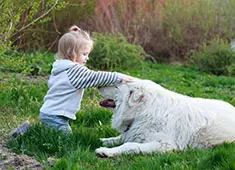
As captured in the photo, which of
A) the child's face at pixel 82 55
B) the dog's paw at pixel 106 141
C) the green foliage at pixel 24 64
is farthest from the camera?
the green foliage at pixel 24 64

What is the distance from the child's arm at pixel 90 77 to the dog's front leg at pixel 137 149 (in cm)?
79

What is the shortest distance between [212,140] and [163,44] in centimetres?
1140

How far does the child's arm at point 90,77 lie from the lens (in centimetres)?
505

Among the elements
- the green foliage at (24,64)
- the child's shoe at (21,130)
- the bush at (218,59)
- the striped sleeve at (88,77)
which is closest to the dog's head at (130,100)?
the striped sleeve at (88,77)

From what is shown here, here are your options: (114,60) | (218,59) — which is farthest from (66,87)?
(218,59)

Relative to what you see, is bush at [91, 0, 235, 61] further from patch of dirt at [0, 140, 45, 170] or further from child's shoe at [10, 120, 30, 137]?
patch of dirt at [0, 140, 45, 170]

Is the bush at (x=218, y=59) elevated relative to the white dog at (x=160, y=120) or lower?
lower

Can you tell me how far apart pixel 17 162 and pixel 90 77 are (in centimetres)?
141

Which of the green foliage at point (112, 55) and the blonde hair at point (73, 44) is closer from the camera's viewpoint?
the blonde hair at point (73, 44)

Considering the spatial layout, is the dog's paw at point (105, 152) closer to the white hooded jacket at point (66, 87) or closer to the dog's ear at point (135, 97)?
the dog's ear at point (135, 97)

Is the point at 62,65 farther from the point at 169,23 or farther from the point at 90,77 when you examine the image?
the point at 169,23

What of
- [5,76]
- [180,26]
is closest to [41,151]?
[5,76]

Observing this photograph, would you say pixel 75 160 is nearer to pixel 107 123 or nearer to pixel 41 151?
pixel 41 151

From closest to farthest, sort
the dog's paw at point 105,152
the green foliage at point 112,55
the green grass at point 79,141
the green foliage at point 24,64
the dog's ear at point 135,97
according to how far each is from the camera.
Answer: the green grass at point 79,141
the dog's paw at point 105,152
the dog's ear at point 135,97
the green foliage at point 24,64
the green foliage at point 112,55
